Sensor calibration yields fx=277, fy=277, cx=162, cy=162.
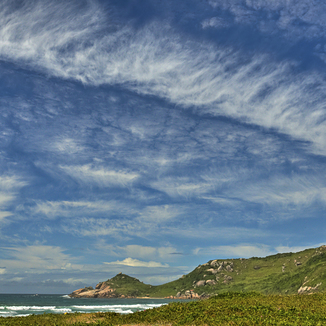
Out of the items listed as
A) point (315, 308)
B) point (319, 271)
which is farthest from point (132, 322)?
point (319, 271)

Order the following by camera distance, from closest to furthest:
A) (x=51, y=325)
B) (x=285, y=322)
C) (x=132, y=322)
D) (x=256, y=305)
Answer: (x=285, y=322), (x=51, y=325), (x=132, y=322), (x=256, y=305)

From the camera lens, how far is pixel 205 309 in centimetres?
2419

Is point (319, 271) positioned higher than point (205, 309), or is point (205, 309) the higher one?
point (205, 309)

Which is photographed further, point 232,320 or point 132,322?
point 132,322

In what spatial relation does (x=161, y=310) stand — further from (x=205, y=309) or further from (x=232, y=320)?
(x=232, y=320)

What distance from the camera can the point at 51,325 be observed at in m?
20.9

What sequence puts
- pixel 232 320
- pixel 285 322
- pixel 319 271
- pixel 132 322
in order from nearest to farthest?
pixel 285 322 → pixel 232 320 → pixel 132 322 → pixel 319 271

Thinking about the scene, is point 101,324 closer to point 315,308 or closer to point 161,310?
point 161,310

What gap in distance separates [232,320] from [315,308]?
923 cm

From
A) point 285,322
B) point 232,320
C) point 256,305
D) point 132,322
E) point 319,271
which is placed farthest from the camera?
point 319,271

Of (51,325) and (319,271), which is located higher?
(51,325)

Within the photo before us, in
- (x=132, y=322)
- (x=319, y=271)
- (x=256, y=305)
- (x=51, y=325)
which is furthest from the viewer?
(x=319, y=271)

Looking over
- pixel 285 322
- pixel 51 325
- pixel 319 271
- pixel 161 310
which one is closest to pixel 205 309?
pixel 161 310

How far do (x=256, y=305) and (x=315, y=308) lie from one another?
4.81 meters
